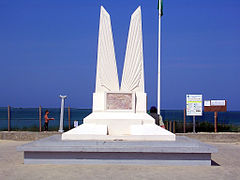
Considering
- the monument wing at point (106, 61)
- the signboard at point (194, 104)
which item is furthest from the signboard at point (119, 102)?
the signboard at point (194, 104)

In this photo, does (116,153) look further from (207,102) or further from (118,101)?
(207,102)

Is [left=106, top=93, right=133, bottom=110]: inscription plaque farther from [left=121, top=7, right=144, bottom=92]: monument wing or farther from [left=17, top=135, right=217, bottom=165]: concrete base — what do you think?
[left=17, top=135, right=217, bottom=165]: concrete base

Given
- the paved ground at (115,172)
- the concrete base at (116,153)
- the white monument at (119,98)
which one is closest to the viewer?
the paved ground at (115,172)

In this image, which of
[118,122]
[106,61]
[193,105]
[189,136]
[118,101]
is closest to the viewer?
[118,122]

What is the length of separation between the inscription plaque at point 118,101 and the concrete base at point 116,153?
2873 millimetres

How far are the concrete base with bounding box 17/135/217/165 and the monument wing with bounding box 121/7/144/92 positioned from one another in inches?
146

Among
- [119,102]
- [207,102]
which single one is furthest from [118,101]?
[207,102]

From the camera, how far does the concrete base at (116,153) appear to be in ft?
26.6

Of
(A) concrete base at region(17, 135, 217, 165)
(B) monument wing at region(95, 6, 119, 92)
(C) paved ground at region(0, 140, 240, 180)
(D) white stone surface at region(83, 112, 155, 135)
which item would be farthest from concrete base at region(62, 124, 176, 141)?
(B) monument wing at region(95, 6, 119, 92)

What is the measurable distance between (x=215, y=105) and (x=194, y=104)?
128 cm

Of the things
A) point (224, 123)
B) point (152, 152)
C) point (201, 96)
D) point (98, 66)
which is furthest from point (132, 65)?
point (224, 123)

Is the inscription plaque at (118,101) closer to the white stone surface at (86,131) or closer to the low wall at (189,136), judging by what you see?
the white stone surface at (86,131)

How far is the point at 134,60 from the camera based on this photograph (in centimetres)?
1188

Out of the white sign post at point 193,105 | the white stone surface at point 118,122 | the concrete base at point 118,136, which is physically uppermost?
the white sign post at point 193,105
